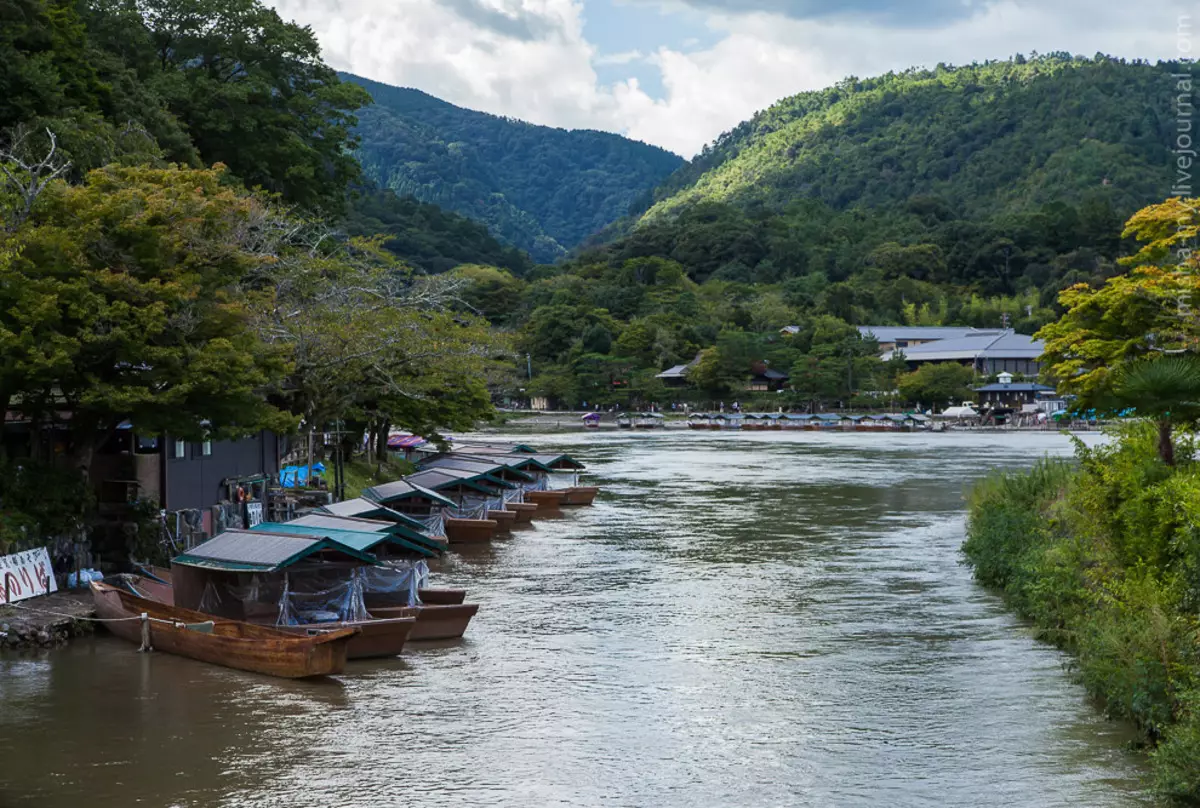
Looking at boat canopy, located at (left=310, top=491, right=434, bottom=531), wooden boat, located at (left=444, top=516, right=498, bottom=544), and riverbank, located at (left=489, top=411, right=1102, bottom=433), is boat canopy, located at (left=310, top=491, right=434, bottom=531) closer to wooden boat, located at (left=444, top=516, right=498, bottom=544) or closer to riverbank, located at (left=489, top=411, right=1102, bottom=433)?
wooden boat, located at (left=444, top=516, right=498, bottom=544)

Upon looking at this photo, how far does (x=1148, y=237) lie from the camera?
3112 cm

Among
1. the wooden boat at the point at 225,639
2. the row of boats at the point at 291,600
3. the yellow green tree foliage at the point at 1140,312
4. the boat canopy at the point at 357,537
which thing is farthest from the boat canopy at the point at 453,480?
the yellow green tree foliage at the point at 1140,312

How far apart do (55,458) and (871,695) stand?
19633 millimetres

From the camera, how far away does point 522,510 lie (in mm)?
48406

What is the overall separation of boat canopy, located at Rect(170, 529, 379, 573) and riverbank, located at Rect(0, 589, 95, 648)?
211 centimetres

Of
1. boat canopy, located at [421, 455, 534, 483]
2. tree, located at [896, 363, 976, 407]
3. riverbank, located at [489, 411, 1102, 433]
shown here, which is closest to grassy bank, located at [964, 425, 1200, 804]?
boat canopy, located at [421, 455, 534, 483]

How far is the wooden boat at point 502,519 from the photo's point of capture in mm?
45281

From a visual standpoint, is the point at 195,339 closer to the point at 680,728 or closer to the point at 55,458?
the point at 55,458

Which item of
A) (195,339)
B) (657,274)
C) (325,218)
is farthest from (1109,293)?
(657,274)

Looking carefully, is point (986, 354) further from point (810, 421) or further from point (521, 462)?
point (521, 462)

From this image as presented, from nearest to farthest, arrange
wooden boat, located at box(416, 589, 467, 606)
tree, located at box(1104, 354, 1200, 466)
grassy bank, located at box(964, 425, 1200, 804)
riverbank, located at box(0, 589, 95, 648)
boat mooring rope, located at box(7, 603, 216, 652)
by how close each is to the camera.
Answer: grassy bank, located at box(964, 425, 1200, 804) → tree, located at box(1104, 354, 1200, 466) → riverbank, located at box(0, 589, 95, 648) → boat mooring rope, located at box(7, 603, 216, 652) → wooden boat, located at box(416, 589, 467, 606)

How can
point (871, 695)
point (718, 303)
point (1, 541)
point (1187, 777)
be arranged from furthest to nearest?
1. point (718, 303)
2. point (1, 541)
3. point (871, 695)
4. point (1187, 777)

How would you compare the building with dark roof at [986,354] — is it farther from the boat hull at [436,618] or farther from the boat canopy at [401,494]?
the boat hull at [436,618]

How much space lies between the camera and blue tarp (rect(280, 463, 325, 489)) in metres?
44.0
